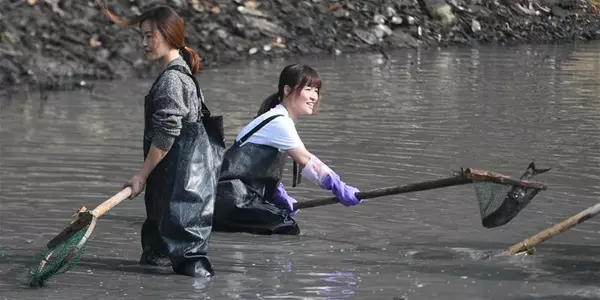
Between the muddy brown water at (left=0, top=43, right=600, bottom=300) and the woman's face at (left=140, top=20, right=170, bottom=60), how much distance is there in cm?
119

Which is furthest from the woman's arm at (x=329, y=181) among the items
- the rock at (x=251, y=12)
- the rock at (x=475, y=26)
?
the rock at (x=475, y=26)

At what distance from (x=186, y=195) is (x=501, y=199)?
1756mm

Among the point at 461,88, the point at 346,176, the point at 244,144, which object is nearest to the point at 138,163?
the point at 346,176

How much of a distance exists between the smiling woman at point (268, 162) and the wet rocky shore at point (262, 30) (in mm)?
8199

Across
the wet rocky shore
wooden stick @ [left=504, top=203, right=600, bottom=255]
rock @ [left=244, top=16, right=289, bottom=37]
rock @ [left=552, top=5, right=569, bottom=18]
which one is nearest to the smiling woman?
wooden stick @ [left=504, top=203, right=600, bottom=255]

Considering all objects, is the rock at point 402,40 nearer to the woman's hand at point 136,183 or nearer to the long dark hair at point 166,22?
the long dark hair at point 166,22

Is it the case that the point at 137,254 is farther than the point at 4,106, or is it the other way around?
A: the point at 4,106

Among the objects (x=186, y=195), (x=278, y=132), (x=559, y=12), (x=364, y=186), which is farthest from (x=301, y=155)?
(x=559, y=12)

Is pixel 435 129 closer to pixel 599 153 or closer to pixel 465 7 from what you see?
pixel 599 153

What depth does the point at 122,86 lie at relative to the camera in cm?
1691

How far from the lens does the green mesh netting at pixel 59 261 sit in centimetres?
696

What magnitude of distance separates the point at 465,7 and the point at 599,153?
14562mm

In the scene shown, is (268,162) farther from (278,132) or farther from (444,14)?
(444,14)

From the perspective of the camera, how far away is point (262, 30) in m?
21.7
